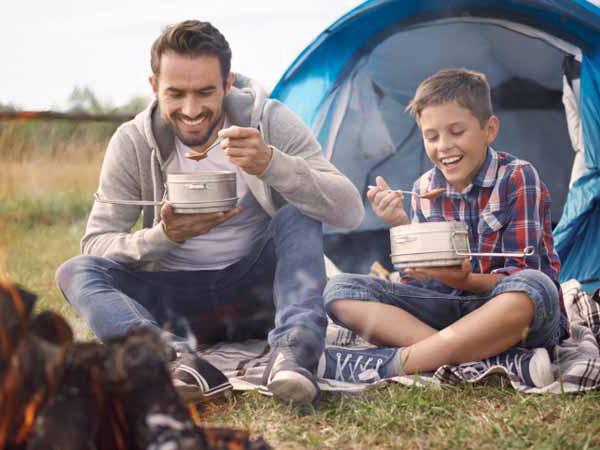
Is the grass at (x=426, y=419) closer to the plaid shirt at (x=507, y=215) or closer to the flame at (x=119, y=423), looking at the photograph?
the plaid shirt at (x=507, y=215)

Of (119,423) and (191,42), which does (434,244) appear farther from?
(119,423)

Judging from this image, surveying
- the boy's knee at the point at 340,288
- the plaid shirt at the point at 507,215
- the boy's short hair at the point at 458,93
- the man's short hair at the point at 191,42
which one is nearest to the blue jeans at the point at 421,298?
the boy's knee at the point at 340,288

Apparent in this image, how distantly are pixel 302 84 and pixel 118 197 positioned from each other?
1.17 metres

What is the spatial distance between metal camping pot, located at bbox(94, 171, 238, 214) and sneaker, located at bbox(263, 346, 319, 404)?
14.8 inches

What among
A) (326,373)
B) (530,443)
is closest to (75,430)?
(530,443)

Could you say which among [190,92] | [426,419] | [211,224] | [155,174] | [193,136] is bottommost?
[426,419]

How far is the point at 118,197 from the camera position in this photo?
6.84 feet

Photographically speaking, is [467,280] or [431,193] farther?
[431,193]

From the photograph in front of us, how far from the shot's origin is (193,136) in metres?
2.04

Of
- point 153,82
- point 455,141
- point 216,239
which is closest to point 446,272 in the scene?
point 455,141

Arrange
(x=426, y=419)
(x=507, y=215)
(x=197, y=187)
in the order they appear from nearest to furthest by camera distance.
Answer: (x=426, y=419), (x=197, y=187), (x=507, y=215)

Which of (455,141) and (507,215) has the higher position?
(455,141)

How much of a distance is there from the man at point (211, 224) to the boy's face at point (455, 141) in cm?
27

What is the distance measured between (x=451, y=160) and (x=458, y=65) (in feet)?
4.26
